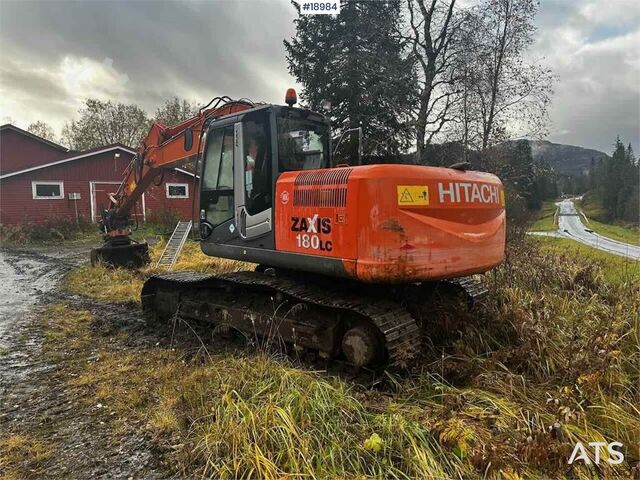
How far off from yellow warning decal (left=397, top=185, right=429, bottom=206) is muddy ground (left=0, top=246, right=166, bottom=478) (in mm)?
2684

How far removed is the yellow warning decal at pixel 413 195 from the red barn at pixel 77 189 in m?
17.8

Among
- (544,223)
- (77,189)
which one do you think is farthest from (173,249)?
(544,223)

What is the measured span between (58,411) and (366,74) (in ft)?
47.0

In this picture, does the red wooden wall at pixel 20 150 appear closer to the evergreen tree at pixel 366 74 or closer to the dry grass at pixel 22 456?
the evergreen tree at pixel 366 74

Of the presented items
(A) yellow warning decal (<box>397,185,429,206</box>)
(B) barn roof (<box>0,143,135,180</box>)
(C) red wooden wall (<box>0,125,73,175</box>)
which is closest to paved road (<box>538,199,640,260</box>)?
(A) yellow warning decal (<box>397,185,429,206</box>)

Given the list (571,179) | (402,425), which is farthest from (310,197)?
(571,179)

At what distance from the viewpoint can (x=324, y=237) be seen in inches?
159

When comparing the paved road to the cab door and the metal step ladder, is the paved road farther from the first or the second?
the metal step ladder

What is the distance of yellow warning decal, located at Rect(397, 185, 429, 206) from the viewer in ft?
12.1

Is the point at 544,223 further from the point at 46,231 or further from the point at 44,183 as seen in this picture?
the point at 44,183

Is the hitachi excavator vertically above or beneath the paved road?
above

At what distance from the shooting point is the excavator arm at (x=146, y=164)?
626cm

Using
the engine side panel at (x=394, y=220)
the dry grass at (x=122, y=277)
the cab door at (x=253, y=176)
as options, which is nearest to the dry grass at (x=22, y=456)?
the engine side panel at (x=394, y=220)

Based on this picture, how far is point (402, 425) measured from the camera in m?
2.90
